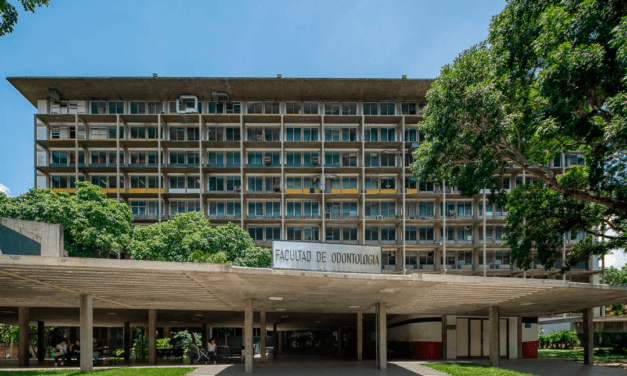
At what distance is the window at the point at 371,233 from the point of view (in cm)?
5028

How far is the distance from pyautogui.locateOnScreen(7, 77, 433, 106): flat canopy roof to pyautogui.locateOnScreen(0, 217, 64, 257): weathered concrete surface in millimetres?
35483

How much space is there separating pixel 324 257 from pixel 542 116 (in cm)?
991

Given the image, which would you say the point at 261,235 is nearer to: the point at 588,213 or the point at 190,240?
the point at 190,240

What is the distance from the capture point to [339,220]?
49469 mm

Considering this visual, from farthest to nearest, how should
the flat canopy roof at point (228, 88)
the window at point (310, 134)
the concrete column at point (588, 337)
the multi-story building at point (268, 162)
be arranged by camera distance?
the window at point (310, 134) < the multi-story building at point (268, 162) < the flat canopy roof at point (228, 88) < the concrete column at point (588, 337)

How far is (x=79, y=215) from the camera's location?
35.1 metres

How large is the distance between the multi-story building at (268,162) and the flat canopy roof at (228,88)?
0.13 metres

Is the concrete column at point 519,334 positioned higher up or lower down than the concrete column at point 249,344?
lower down

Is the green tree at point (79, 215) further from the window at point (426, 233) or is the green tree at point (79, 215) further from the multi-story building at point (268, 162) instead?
the window at point (426, 233)

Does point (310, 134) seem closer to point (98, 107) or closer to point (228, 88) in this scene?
point (228, 88)

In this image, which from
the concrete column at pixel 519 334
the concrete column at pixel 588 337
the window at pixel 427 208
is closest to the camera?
the concrete column at pixel 588 337

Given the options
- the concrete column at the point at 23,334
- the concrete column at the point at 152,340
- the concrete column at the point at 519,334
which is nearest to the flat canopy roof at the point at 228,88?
the concrete column at the point at 519,334

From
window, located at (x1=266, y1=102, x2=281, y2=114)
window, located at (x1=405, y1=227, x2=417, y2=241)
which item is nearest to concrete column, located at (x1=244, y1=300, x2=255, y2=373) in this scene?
window, located at (x1=405, y1=227, x2=417, y2=241)

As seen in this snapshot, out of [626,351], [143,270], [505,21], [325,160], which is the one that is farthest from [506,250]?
[143,270]
